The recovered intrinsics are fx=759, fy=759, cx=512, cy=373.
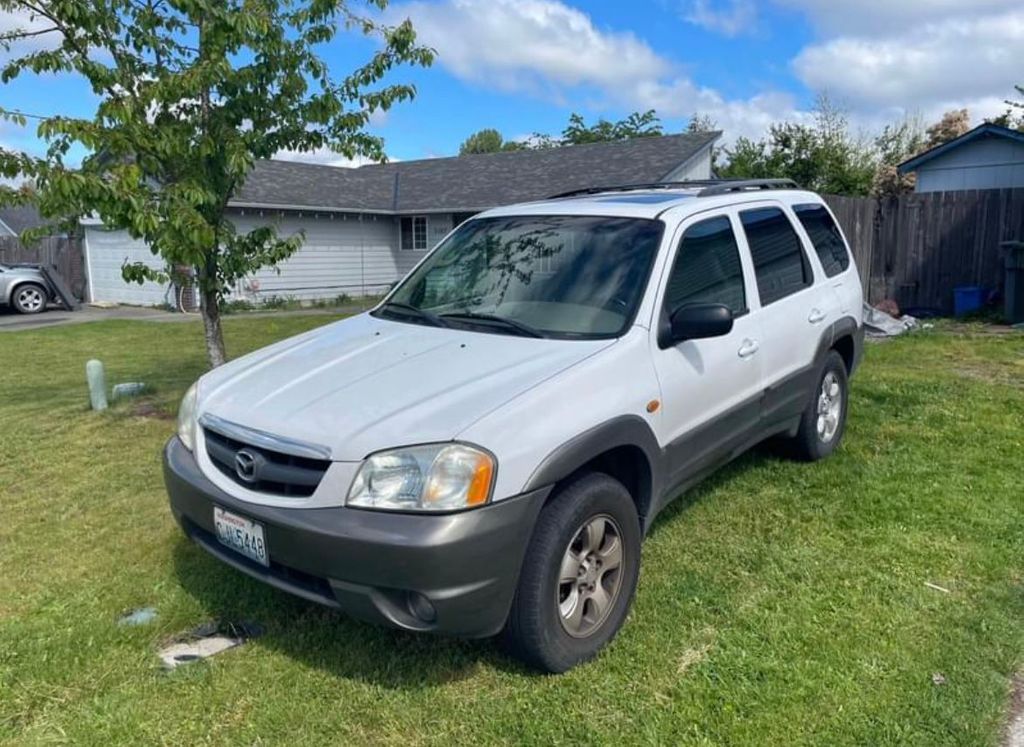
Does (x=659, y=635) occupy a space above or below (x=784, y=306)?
below

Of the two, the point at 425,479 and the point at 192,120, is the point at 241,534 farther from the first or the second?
the point at 192,120

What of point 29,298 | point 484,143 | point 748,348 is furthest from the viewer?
point 484,143

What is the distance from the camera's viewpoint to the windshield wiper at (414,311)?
3775mm

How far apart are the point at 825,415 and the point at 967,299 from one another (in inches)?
338

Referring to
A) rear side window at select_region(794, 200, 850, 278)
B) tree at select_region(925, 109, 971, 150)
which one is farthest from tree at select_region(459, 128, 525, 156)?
rear side window at select_region(794, 200, 850, 278)

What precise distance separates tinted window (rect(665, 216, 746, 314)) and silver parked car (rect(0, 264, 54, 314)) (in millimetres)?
18785

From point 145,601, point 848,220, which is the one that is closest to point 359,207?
point 848,220

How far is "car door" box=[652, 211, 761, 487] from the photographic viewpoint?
3.49 metres

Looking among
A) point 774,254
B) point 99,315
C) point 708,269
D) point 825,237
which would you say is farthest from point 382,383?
point 99,315

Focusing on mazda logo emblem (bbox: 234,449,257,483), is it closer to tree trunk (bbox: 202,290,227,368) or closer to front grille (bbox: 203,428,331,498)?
front grille (bbox: 203,428,331,498)

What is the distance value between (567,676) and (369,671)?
790 millimetres

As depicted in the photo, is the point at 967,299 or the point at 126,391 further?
the point at 967,299

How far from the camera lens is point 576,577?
300 cm

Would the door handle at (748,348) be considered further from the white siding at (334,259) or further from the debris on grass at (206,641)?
the white siding at (334,259)
